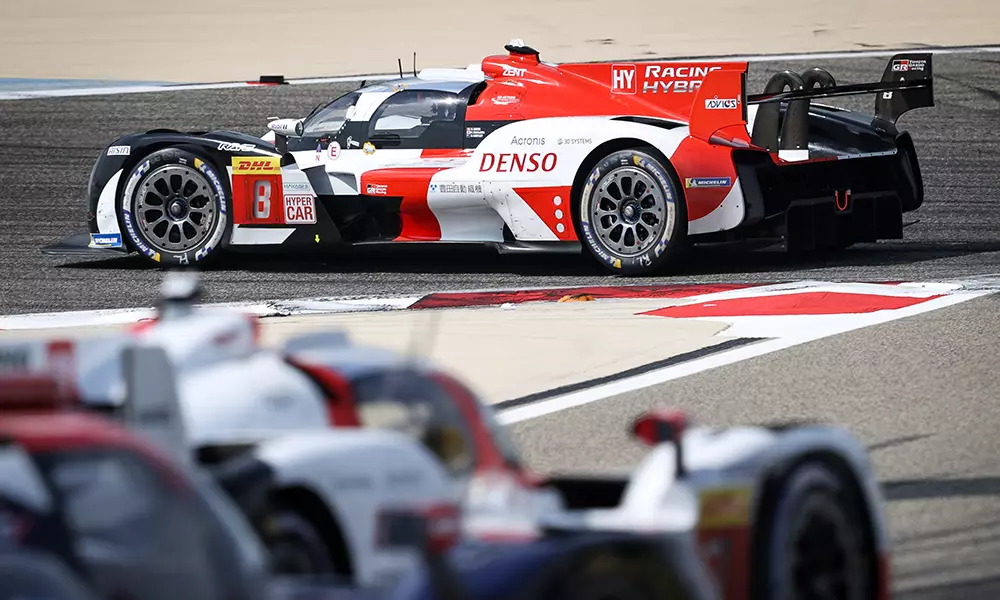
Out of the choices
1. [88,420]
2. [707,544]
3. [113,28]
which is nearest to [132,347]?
[88,420]

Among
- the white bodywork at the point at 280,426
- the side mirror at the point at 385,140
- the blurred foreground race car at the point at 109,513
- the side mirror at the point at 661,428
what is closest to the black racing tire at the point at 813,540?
the side mirror at the point at 661,428

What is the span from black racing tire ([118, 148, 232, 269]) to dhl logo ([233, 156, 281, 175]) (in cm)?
12

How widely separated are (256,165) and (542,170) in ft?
7.09

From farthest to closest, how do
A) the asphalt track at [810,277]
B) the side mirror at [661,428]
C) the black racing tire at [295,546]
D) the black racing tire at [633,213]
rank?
the black racing tire at [633,213] < the asphalt track at [810,277] < the side mirror at [661,428] < the black racing tire at [295,546]

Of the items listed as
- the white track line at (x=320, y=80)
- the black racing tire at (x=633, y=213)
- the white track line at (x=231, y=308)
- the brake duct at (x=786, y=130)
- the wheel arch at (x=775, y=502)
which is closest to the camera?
the wheel arch at (x=775, y=502)

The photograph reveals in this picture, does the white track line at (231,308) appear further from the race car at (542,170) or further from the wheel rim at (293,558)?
the wheel rim at (293,558)

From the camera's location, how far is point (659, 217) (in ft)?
40.2

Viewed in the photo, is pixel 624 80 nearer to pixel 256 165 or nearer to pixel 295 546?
pixel 256 165

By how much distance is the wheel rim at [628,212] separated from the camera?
1221 cm

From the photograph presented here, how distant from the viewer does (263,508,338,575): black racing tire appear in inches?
150

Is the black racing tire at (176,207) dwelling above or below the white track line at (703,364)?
above

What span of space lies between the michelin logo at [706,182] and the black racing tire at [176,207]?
3.41 meters

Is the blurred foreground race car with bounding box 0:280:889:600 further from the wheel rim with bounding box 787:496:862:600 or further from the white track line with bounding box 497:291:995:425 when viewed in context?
the white track line with bounding box 497:291:995:425

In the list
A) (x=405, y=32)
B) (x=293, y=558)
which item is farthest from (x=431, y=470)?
(x=405, y=32)
